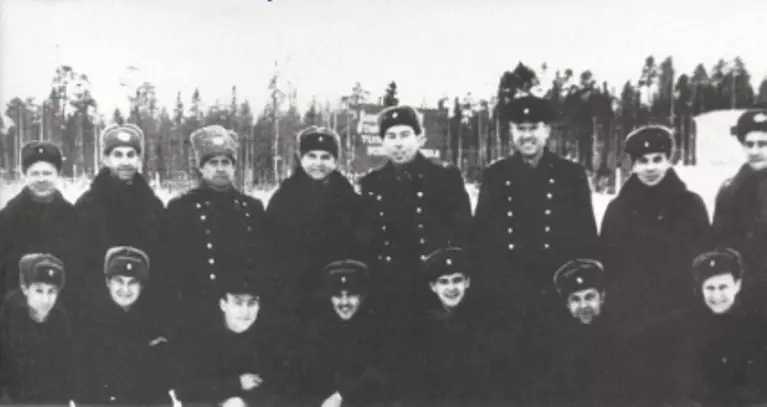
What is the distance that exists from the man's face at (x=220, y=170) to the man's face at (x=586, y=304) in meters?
1.61

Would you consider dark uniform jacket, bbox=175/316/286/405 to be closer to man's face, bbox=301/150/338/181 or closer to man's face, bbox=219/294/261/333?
man's face, bbox=219/294/261/333

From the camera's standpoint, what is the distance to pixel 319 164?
2.91 metres

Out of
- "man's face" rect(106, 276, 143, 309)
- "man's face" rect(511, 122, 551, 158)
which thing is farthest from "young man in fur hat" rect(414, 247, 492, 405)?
"man's face" rect(106, 276, 143, 309)

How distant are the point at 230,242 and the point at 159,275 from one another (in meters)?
0.38

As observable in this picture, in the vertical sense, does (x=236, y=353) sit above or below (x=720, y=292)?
below

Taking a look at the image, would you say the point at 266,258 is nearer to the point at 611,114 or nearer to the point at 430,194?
A: the point at 430,194

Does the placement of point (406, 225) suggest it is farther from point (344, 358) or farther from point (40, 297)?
point (40, 297)

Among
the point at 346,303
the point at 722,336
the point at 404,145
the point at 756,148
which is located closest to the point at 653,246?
the point at 722,336

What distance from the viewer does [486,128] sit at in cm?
286

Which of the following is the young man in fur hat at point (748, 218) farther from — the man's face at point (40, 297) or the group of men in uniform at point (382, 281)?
the man's face at point (40, 297)

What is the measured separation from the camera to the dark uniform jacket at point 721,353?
2832mm

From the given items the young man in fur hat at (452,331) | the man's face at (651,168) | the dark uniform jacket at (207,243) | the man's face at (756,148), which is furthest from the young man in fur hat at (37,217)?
the man's face at (756,148)

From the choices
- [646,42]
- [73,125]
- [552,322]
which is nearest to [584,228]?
[552,322]

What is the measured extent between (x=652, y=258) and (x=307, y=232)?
1.52 m
